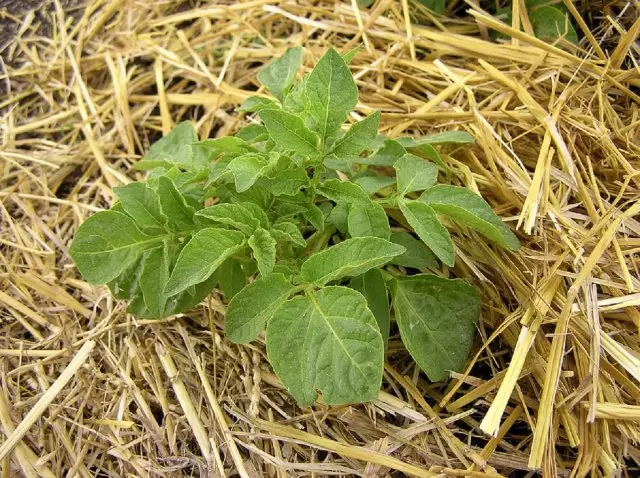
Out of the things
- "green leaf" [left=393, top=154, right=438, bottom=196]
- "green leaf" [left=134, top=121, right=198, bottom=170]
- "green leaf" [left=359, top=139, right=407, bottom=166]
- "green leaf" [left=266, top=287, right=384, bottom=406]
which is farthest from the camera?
"green leaf" [left=134, top=121, right=198, bottom=170]

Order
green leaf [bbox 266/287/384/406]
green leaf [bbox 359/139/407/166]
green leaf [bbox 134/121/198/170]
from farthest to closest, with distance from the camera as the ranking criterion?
green leaf [bbox 134/121/198/170] < green leaf [bbox 359/139/407/166] < green leaf [bbox 266/287/384/406]

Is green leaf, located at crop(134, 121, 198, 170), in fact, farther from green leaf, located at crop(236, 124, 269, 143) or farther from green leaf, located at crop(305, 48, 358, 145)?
green leaf, located at crop(305, 48, 358, 145)

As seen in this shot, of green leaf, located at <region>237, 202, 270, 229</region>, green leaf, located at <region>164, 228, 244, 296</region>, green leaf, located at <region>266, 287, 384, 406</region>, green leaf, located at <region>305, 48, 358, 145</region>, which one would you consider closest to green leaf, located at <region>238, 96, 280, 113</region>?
green leaf, located at <region>305, 48, 358, 145</region>

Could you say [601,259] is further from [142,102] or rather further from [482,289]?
[142,102]

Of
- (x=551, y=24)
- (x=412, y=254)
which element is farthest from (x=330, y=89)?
(x=551, y=24)

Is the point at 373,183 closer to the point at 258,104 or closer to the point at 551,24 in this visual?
the point at 258,104

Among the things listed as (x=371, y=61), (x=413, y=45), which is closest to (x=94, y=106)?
(x=371, y=61)
